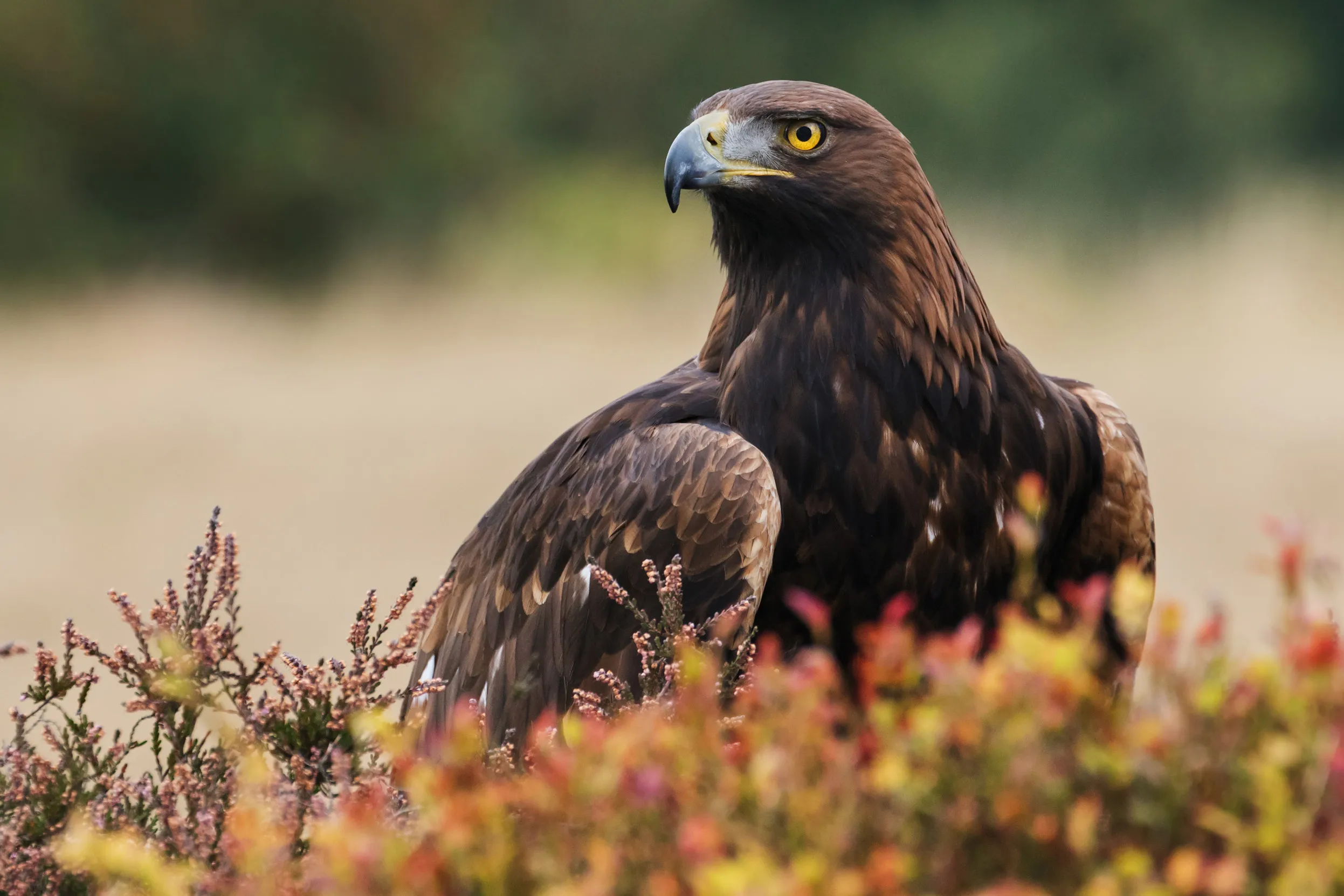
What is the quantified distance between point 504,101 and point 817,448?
47.5ft

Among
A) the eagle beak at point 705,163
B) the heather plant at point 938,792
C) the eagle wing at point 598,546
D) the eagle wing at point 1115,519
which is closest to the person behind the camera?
the heather plant at point 938,792

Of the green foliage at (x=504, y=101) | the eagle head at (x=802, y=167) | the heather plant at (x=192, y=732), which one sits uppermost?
the green foliage at (x=504, y=101)

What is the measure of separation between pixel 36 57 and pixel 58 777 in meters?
15.3

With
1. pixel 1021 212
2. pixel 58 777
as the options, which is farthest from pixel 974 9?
pixel 58 777

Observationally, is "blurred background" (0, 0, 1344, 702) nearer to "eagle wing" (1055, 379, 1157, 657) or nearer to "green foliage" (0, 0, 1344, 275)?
"green foliage" (0, 0, 1344, 275)

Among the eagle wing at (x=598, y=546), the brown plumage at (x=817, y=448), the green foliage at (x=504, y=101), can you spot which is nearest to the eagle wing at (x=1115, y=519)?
the brown plumage at (x=817, y=448)

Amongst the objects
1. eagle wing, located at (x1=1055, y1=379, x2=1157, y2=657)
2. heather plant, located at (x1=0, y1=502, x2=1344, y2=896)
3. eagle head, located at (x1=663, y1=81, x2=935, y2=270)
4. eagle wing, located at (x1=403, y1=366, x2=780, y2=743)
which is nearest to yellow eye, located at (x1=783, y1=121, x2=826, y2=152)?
eagle head, located at (x1=663, y1=81, x2=935, y2=270)

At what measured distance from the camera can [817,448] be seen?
3.27 meters

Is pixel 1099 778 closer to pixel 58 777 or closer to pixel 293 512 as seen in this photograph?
pixel 58 777

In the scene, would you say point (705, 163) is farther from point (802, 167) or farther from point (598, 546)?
point (598, 546)

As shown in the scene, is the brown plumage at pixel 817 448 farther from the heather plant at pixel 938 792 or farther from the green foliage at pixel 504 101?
the green foliage at pixel 504 101

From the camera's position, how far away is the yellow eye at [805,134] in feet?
11.1

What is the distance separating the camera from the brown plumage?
10.6ft

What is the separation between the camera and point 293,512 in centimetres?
1364
